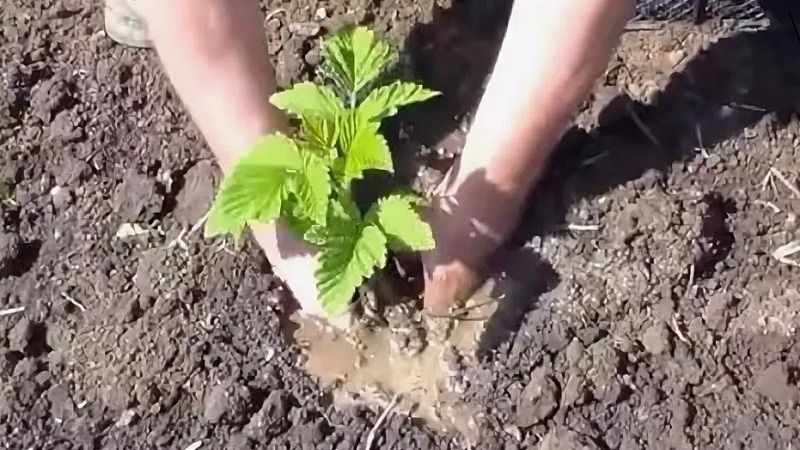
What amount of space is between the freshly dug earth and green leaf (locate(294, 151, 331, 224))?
0.93 ft

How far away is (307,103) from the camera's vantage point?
106 centimetres

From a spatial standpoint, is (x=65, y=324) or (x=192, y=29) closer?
(x=192, y=29)

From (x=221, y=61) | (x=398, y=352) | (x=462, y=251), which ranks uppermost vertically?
(x=221, y=61)

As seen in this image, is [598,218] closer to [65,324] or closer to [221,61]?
[221,61]

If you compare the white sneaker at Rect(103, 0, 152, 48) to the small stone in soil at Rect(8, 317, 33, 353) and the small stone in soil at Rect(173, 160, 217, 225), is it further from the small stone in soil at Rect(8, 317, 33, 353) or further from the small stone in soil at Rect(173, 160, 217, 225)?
the small stone in soil at Rect(8, 317, 33, 353)

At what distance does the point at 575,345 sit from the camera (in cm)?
123

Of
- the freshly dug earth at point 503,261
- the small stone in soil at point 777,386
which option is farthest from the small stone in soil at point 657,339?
the small stone in soil at point 777,386

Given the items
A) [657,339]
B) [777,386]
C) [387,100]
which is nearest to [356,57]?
[387,100]

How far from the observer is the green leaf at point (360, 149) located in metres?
1.03

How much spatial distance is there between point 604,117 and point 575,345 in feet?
1.02

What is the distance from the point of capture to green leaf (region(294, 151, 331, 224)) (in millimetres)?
1007

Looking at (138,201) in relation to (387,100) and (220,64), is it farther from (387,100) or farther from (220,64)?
(387,100)

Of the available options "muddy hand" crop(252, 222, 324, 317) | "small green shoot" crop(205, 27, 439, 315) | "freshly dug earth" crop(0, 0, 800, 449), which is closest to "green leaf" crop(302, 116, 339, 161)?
"small green shoot" crop(205, 27, 439, 315)

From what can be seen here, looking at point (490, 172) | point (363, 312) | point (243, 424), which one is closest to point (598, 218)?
point (490, 172)
